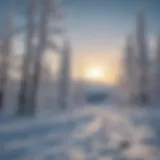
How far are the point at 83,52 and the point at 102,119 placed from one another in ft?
6.35

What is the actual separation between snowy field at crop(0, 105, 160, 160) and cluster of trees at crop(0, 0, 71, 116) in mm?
766

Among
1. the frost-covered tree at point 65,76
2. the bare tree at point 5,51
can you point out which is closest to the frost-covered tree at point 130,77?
the frost-covered tree at point 65,76

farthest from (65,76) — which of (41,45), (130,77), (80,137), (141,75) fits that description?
(80,137)

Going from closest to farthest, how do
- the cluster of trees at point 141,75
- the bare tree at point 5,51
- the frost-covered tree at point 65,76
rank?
the bare tree at point 5,51 < the frost-covered tree at point 65,76 < the cluster of trees at point 141,75

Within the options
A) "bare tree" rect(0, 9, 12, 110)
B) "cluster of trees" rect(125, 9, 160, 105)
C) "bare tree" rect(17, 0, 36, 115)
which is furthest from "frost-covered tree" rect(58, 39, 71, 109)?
"cluster of trees" rect(125, 9, 160, 105)

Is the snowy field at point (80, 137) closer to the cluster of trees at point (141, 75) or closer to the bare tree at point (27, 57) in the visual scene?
the bare tree at point (27, 57)

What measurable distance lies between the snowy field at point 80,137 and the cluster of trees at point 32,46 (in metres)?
0.77

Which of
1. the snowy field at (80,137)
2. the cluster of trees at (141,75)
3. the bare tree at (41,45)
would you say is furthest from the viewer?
the cluster of trees at (141,75)

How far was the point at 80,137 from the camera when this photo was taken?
433 cm

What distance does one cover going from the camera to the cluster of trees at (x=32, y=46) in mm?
5648

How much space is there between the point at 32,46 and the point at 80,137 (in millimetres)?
2546

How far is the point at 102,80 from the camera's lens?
519 centimetres

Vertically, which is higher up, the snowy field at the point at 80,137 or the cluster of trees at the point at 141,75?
the cluster of trees at the point at 141,75

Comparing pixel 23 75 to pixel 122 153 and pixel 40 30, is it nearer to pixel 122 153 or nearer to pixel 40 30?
pixel 40 30
